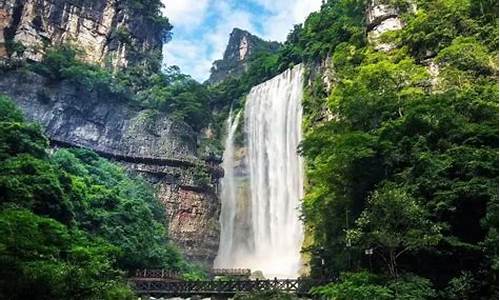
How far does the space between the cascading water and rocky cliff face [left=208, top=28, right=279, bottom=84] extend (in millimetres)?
21921

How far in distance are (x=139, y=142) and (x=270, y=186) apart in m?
9.14

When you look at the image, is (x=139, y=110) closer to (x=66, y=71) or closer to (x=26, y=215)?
(x=66, y=71)

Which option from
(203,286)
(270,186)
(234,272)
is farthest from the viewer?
(270,186)

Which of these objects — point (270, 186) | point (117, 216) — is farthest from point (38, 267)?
point (270, 186)

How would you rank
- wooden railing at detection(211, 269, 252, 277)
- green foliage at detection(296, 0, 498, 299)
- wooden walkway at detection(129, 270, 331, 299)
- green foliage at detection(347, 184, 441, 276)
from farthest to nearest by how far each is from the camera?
wooden railing at detection(211, 269, 252, 277)
wooden walkway at detection(129, 270, 331, 299)
green foliage at detection(296, 0, 498, 299)
green foliage at detection(347, 184, 441, 276)

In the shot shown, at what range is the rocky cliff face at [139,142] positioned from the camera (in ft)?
105

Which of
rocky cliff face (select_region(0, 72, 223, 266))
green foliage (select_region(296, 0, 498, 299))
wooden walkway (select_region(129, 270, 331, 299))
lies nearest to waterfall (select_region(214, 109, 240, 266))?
rocky cliff face (select_region(0, 72, 223, 266))

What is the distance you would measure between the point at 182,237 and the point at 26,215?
20.2 meters

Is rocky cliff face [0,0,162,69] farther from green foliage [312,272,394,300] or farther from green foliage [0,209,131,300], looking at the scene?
green foliage [312,272,394,300]

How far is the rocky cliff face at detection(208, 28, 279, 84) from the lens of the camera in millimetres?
59562

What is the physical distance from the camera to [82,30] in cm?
3828

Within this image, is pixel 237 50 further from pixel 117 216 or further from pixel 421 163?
pixel 421 163

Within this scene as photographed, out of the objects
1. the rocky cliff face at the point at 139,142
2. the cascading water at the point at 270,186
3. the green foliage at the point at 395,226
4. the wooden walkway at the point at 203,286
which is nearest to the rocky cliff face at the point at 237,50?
the cascading water at the point at 270,186

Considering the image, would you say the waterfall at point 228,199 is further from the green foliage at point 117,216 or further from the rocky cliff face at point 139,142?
the green foliage at point 117,216
